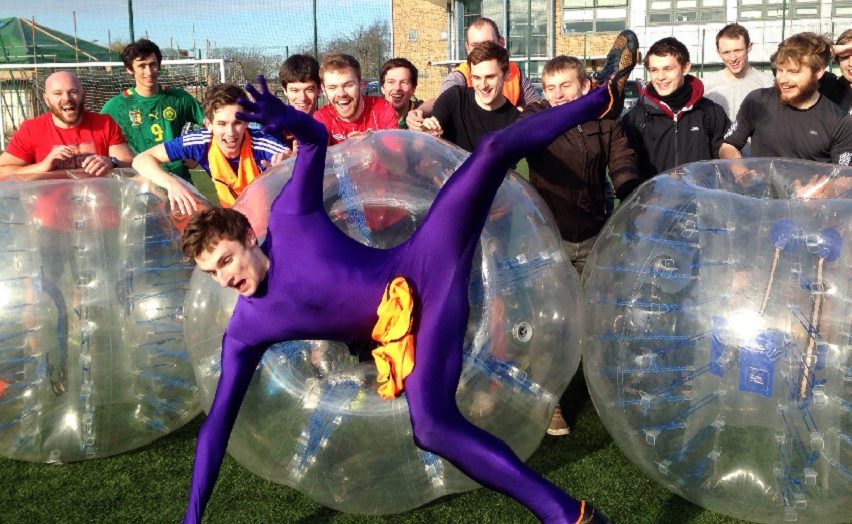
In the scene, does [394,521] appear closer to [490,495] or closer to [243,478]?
[490,495]

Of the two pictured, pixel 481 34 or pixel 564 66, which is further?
pixel 481 34

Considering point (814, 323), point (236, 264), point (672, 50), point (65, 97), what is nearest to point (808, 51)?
point (672, 50)

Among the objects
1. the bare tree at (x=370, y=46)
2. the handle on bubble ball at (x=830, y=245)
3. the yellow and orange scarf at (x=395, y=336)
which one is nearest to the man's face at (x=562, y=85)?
the handle on bubble ball at (x=830, y=245)

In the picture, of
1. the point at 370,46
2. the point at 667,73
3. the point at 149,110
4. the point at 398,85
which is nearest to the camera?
the point at 667,73

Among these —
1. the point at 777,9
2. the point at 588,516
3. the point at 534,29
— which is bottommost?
the point at 588,516

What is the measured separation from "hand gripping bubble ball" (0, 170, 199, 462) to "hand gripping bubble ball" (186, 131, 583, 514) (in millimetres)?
366

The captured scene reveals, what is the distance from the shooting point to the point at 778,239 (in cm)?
298

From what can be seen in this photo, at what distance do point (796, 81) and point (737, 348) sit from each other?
Answer: 209 centimetres

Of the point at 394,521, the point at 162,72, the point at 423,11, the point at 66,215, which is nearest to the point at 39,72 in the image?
the point at 162,72

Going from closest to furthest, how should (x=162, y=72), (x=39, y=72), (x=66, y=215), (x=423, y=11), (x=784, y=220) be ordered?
(x=784, y=220) → (x=66, y=215) → (x=162, y=72) → (x=39, y=72) → (x=423, y=11)

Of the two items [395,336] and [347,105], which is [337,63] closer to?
[347,105]

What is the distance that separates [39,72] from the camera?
17.6m

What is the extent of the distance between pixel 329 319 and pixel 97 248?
4.19 ft

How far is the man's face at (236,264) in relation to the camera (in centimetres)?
281
